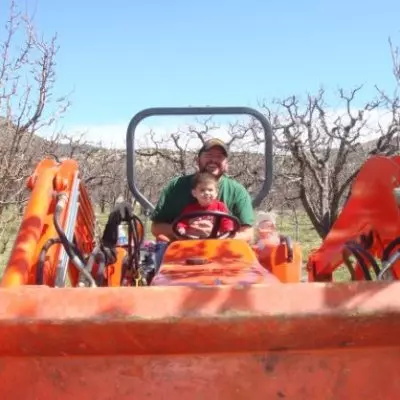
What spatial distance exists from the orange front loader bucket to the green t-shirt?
2449mm

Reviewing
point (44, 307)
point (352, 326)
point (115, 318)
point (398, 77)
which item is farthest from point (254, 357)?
point (398, 77)

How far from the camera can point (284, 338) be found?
197 centimetres

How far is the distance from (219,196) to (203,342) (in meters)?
2.60

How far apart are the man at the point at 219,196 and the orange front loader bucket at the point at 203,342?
2.41 metres

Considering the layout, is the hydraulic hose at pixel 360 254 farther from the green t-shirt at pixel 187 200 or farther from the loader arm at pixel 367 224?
the green t-shirt at pixel 187 200

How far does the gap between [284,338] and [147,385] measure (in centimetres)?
43

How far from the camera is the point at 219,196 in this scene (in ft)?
14.9

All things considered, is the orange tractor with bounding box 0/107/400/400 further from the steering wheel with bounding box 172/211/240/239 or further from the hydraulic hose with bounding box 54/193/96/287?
the steering wheel with bounding box 172/211/240/239

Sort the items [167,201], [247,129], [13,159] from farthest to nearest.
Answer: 1. [247,129]
2. [13,159]
3. [167,201]

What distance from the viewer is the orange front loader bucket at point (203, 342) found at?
1.94m

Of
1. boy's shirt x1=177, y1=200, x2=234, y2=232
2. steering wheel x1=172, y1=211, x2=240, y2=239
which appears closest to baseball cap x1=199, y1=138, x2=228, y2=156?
boy's shirt x1=177, y1=200, x2=234, y2=232

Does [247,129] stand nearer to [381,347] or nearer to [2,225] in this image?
[2,225]

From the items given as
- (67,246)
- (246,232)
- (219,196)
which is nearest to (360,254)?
(246,232)

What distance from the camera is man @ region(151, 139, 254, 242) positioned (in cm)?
446
